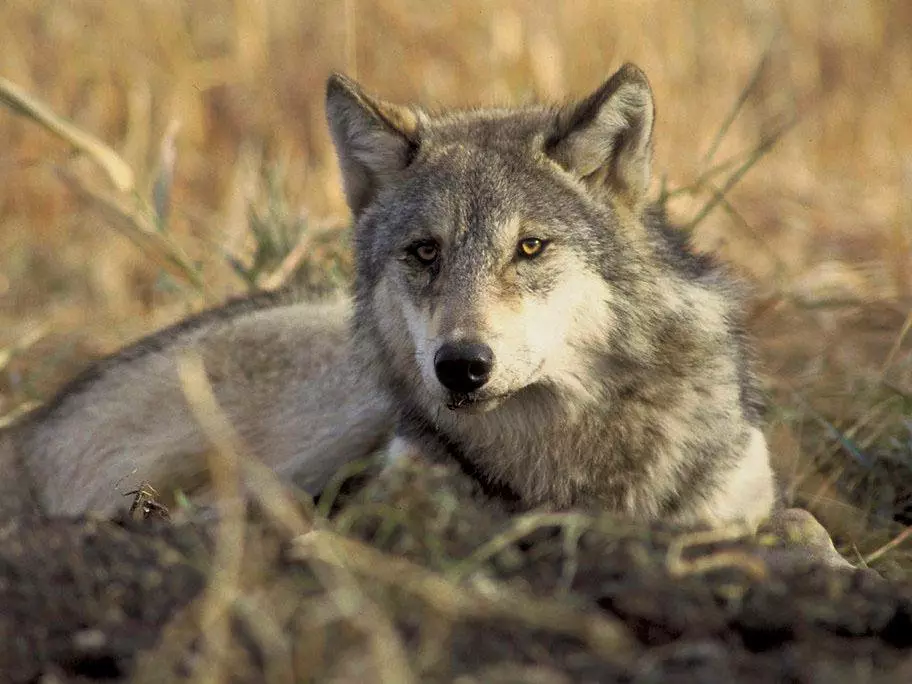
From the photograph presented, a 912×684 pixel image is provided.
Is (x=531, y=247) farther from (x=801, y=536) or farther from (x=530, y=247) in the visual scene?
(x=801, y=536)

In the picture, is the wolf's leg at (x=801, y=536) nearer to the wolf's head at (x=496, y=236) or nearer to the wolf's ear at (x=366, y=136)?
the wolf's head at (x=496, y=236)

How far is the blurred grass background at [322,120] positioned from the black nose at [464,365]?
2.95 m

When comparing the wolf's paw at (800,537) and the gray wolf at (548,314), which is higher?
the gray wolf at (548,314)

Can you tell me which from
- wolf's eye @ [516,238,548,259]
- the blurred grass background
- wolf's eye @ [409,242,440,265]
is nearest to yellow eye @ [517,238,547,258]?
wolf's eye @ [516,238,548,259]

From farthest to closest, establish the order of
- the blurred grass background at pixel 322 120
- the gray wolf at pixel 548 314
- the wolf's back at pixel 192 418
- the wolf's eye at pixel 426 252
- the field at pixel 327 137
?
the blurred grass background at pixel 322 120 < the field at pixel 327 137 < the wolf's back at pixel 192 418 < the wolf's eye at pixel 426 252 < the gray wolf at pixel 548 314

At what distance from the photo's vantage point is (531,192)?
13.4 feet

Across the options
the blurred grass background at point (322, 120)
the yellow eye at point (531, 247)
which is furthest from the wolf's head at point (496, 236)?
the blurred grass background at point (322, 120)

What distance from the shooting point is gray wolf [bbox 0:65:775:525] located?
12.7 ft

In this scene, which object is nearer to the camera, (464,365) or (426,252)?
(464,365)

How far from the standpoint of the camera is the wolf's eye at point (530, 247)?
3984 mm

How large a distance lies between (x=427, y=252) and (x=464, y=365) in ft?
2.01

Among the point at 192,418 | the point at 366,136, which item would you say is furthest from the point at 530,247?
the point at 192,418

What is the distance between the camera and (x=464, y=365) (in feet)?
→ 11.9

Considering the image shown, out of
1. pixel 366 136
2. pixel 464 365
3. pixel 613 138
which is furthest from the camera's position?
pixel 366 136
